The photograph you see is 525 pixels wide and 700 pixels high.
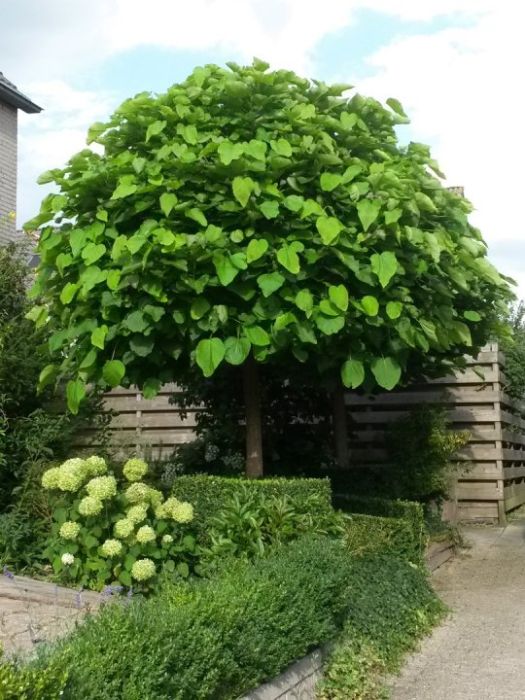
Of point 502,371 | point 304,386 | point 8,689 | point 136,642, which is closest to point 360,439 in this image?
point 304,386

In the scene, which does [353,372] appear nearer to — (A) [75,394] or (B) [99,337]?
(B) [99,337]

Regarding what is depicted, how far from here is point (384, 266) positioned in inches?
237

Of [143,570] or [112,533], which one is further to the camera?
[112,533]

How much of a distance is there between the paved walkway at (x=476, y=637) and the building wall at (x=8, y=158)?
11.7m

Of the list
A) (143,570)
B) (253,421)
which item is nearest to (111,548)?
(143,570)

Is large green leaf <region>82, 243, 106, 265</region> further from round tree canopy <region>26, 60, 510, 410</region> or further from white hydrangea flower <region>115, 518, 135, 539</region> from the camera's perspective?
white hydrangea flower <region>115, 518, 135, 539</region>

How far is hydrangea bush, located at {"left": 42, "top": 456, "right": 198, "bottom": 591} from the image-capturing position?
6.16 meters

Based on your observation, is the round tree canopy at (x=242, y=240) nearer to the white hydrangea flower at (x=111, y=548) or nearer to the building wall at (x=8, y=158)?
the white hydrangea flower at (x=111, y=548)

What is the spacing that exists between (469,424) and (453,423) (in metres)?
0.21

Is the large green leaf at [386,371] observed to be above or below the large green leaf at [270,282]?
below

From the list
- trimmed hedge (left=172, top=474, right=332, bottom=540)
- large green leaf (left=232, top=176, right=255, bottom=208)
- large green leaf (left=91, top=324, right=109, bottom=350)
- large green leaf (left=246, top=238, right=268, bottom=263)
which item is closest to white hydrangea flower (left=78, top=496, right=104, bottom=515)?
trimmed hedge (left=172, top=474, right=332, bottom=540)

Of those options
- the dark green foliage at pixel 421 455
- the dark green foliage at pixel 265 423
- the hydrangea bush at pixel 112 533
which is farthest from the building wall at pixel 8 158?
the hydrangea bush at pixel 112 533

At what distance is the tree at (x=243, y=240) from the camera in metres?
6.00

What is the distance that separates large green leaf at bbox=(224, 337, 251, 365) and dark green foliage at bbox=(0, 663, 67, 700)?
3023mm
